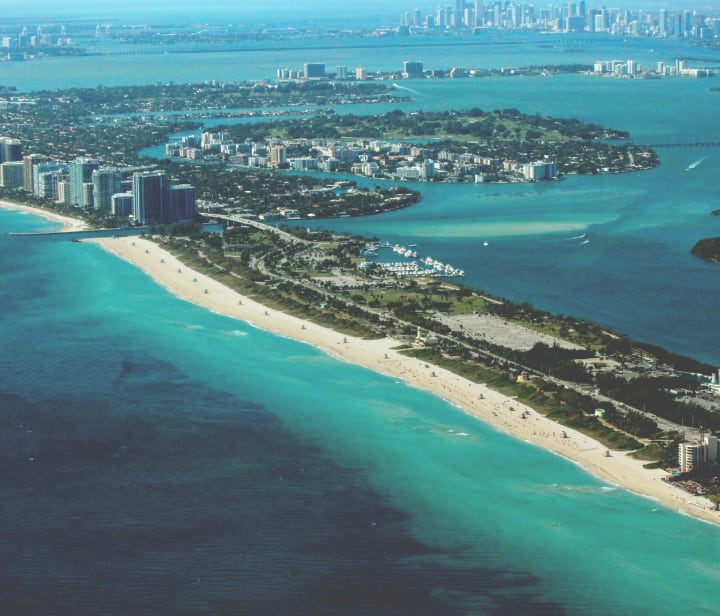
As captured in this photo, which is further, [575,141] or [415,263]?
[575,141]

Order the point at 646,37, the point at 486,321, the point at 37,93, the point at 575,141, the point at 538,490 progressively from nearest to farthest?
the point at 538,490, the point at 486,321, the point at 575,141, the point at 37,93, the point at 646,37

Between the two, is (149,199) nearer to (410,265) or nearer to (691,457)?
(410,265)

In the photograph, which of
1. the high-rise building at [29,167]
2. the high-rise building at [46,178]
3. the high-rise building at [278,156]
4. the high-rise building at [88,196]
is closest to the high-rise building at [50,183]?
the high-rise building at [46,178]

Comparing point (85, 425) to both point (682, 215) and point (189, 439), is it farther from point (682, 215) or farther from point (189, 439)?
point (682, 215)

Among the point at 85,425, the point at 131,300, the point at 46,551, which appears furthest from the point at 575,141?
the point at 46,551

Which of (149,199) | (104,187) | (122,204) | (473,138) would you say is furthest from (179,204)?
(473,138)

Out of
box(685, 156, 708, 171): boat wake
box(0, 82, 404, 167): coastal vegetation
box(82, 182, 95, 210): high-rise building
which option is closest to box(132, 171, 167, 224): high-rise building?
box(82, 182, 95, 210): high-rise building
